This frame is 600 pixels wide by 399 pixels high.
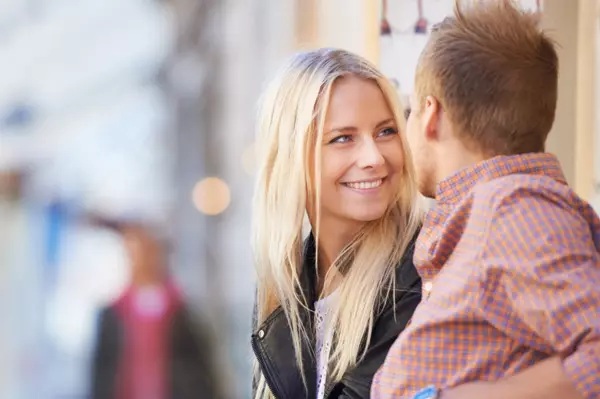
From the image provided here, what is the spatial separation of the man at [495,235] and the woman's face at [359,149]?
27 cm

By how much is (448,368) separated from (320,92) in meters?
0.56

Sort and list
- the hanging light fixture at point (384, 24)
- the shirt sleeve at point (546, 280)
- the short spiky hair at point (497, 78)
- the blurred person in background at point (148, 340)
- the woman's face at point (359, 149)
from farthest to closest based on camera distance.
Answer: the blurred person in background at point (148, 340) < the hanging light fixture at point (384, 24) < the woman's face at point (359, 149) < the short spiky hair at point (497, 78) < the shirt sleeve at point (546, 280)

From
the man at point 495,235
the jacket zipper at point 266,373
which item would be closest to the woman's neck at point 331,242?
the jacket zipper at point 266,373

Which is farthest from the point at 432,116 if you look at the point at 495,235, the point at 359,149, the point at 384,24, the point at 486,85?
the point at 384,24

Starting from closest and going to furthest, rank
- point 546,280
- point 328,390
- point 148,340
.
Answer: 1. point 546,280
2. point 328,390
3. point 148,340

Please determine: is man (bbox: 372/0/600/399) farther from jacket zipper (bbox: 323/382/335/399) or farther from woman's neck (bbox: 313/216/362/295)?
woman's neck (bbox: 313/216/362/295)

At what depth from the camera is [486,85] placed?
1046 millimetres

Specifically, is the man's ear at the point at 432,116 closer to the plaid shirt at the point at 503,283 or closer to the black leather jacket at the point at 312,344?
the plaid shirt at the point at 503,283

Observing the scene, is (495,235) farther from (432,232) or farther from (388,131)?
(388,131)

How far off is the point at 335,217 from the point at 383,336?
24cm

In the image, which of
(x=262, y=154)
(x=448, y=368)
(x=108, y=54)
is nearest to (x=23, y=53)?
(x=108, y=54)

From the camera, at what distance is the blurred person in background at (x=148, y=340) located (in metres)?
3.42

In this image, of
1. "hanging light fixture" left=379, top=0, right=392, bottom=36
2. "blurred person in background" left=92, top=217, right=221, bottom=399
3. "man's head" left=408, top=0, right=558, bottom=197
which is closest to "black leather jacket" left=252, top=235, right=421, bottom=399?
"man's head" left=408, top=0, right=558, bottom=197

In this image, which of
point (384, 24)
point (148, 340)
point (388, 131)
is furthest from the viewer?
point (148, 340)
